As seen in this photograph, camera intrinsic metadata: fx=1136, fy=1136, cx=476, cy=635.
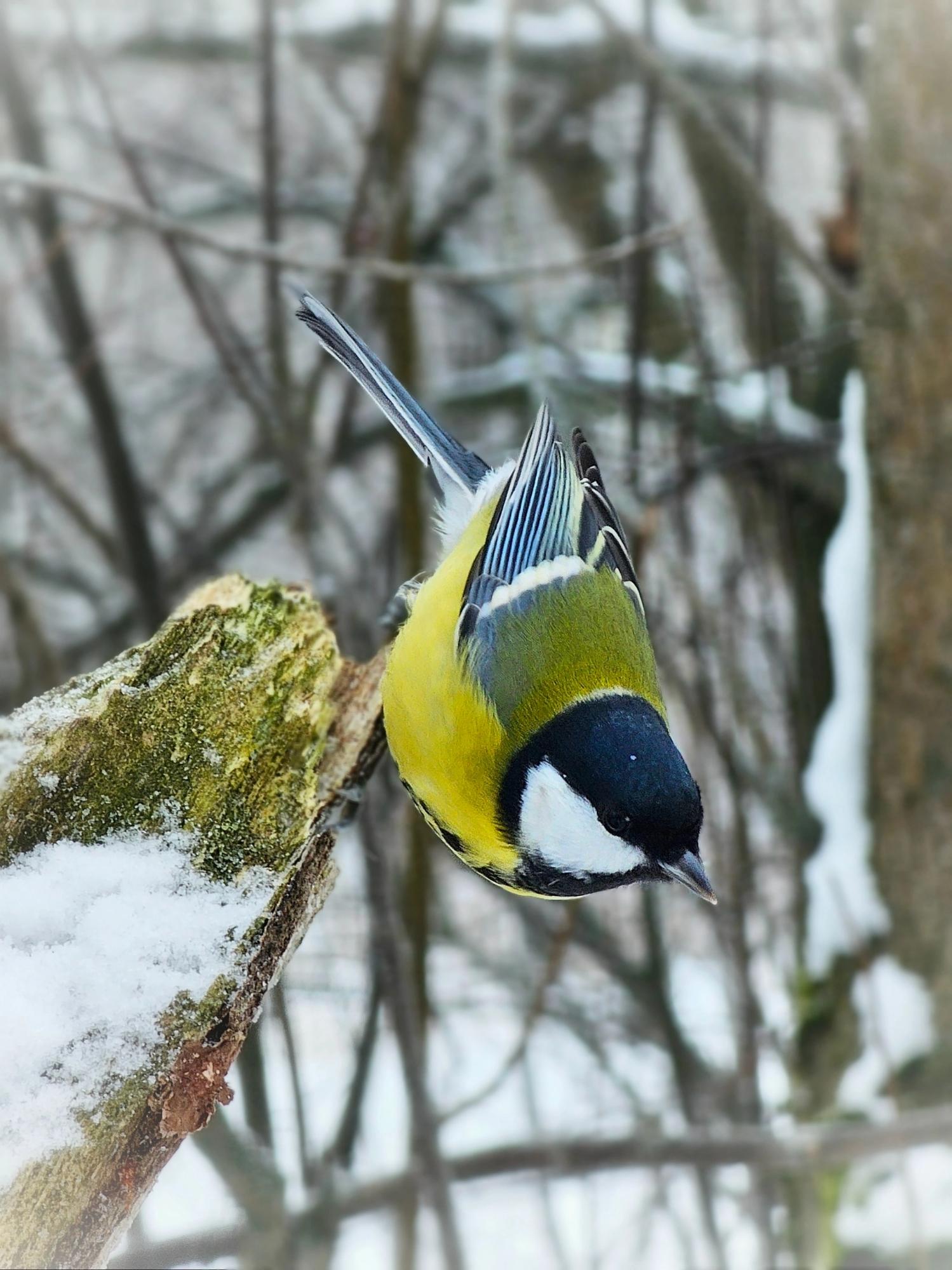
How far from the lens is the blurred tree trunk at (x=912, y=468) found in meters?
2.48

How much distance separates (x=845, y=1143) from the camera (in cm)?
250

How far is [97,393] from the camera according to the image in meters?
2.64

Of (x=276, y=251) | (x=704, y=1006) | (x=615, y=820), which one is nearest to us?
(x=615, y=820)

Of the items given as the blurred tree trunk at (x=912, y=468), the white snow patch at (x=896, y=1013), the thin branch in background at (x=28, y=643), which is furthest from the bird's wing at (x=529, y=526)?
the white snow patch at (x=896, y=1013)

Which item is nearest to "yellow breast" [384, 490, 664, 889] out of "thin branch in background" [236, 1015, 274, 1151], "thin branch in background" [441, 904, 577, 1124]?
"thin branch in background" [236, 1015, 274, 1151]

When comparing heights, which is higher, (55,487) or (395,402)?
(55,487)

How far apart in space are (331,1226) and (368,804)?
1.02 meters

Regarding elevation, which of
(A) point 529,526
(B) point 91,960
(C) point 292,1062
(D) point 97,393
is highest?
(D) point 97,393

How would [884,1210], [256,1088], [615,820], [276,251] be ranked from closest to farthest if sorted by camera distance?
[615,820], [256,1088], [276,251], [884,1210]

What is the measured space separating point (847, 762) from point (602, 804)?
178cm

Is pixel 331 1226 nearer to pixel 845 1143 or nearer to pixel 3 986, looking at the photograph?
pixel 845 1143

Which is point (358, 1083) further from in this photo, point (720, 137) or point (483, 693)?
point (720, 137)

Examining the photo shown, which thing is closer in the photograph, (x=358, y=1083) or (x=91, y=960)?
(x=91, y=960)

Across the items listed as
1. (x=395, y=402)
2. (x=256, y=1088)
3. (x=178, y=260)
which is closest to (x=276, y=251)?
(x=178, y=260)
